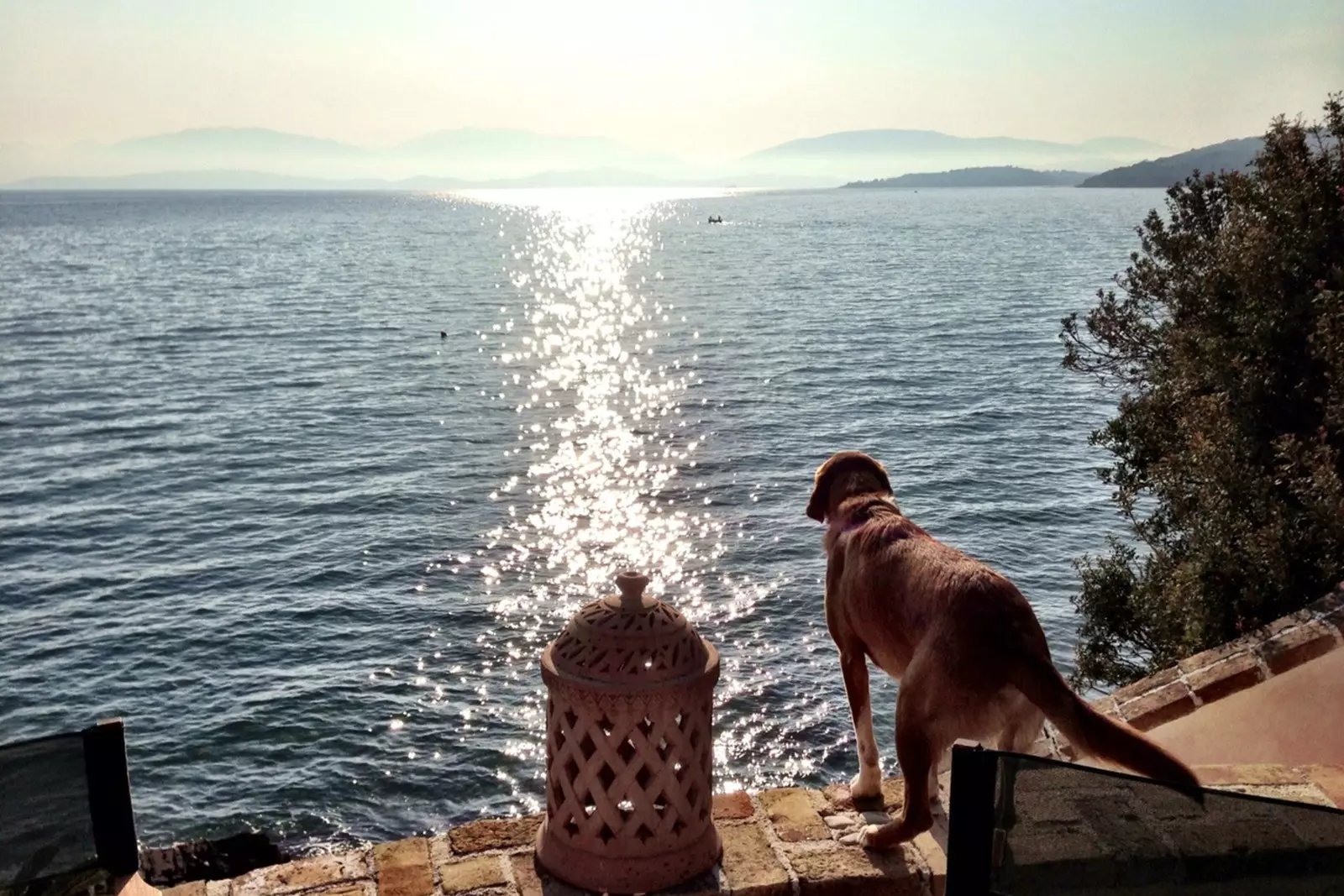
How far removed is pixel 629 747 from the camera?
4.86 metres

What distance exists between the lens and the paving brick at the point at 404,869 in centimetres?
495

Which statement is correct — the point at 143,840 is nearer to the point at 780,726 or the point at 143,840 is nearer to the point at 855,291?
the point at 780,726

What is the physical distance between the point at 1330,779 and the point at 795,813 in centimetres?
315

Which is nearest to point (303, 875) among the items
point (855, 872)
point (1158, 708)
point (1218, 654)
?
point (855, 872)

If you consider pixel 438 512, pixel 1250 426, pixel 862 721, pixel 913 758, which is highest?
pixel 913 758

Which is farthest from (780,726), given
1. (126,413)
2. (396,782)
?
(126,413)

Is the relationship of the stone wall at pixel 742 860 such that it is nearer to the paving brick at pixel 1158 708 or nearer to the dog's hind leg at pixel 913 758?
the dog's hind leg at pixel 913 758

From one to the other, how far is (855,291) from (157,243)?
308 feet

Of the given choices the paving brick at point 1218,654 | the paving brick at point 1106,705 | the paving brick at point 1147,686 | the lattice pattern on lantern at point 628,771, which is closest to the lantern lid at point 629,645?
the lattice pattern on lantern at point 628,771

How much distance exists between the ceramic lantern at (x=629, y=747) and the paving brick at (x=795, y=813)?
1.73 ft

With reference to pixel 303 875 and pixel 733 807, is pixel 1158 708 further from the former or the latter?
pixel 303 875

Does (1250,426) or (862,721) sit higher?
(1250,426)

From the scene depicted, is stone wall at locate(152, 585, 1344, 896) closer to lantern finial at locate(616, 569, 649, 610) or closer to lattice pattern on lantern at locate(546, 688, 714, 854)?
lattice pattern on lantern at locate(546, 688, 714, 854)

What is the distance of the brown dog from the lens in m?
4.70
